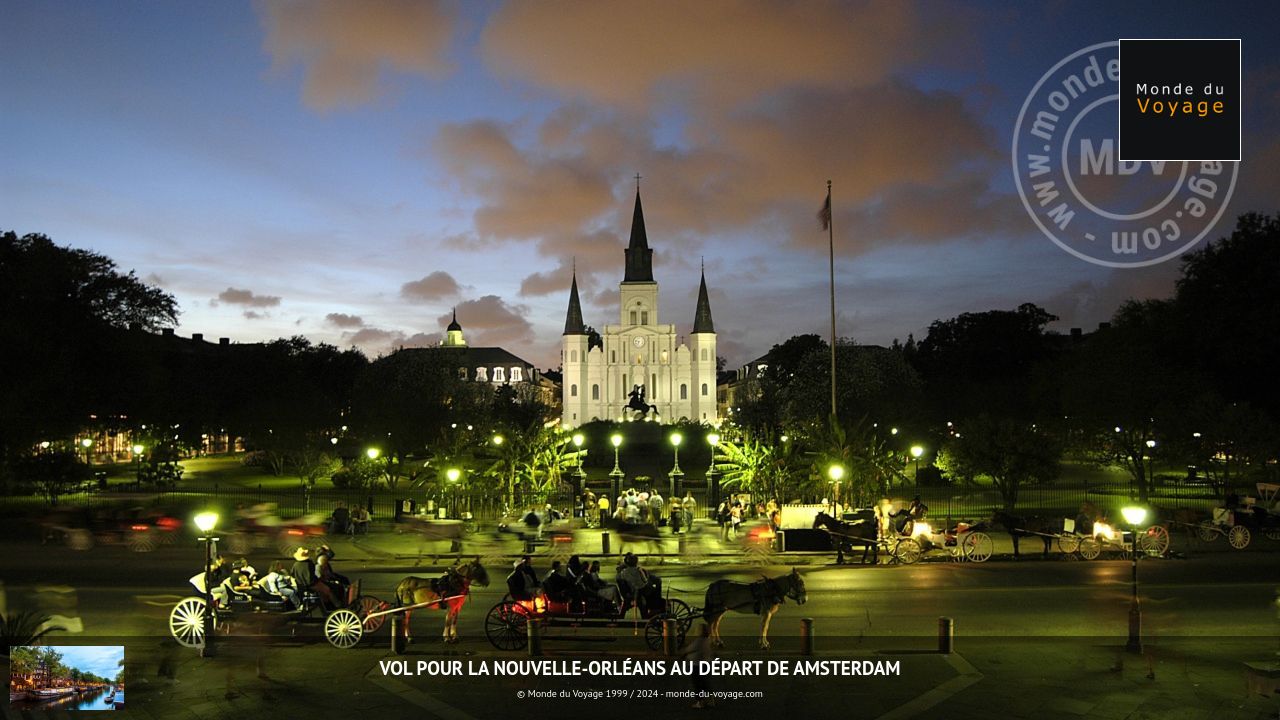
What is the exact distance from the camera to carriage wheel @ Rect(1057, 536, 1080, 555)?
68.7ft

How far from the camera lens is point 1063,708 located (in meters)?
10.0

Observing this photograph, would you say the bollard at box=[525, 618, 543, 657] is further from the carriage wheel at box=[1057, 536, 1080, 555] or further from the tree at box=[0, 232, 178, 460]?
the tree at box=[0, 232, 178, 460]

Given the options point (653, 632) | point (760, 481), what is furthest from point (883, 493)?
point (653, 632)

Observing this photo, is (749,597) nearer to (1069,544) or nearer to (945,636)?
(945,636)

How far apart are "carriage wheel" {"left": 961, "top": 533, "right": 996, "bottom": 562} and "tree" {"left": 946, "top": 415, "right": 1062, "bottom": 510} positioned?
8707mm

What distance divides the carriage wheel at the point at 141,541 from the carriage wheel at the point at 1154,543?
25937 mm

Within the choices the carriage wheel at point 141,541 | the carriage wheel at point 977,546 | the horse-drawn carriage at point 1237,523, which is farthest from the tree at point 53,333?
the horse-drawn carriage at point 1237,523

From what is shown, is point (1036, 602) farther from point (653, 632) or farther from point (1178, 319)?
point (1178, 319)

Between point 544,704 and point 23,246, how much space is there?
4351cm

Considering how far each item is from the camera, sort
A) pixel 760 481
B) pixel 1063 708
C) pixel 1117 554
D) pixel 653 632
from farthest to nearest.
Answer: pixel 760 481, pixel 1117 554, pixel 653 632, pixel 1063 708

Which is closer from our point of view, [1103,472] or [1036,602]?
[1036,602]

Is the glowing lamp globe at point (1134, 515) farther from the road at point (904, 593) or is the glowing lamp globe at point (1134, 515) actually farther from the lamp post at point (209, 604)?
the lamp post at point (209, 604)

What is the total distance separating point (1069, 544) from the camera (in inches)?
834

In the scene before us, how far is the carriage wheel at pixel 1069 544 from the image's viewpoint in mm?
20953
